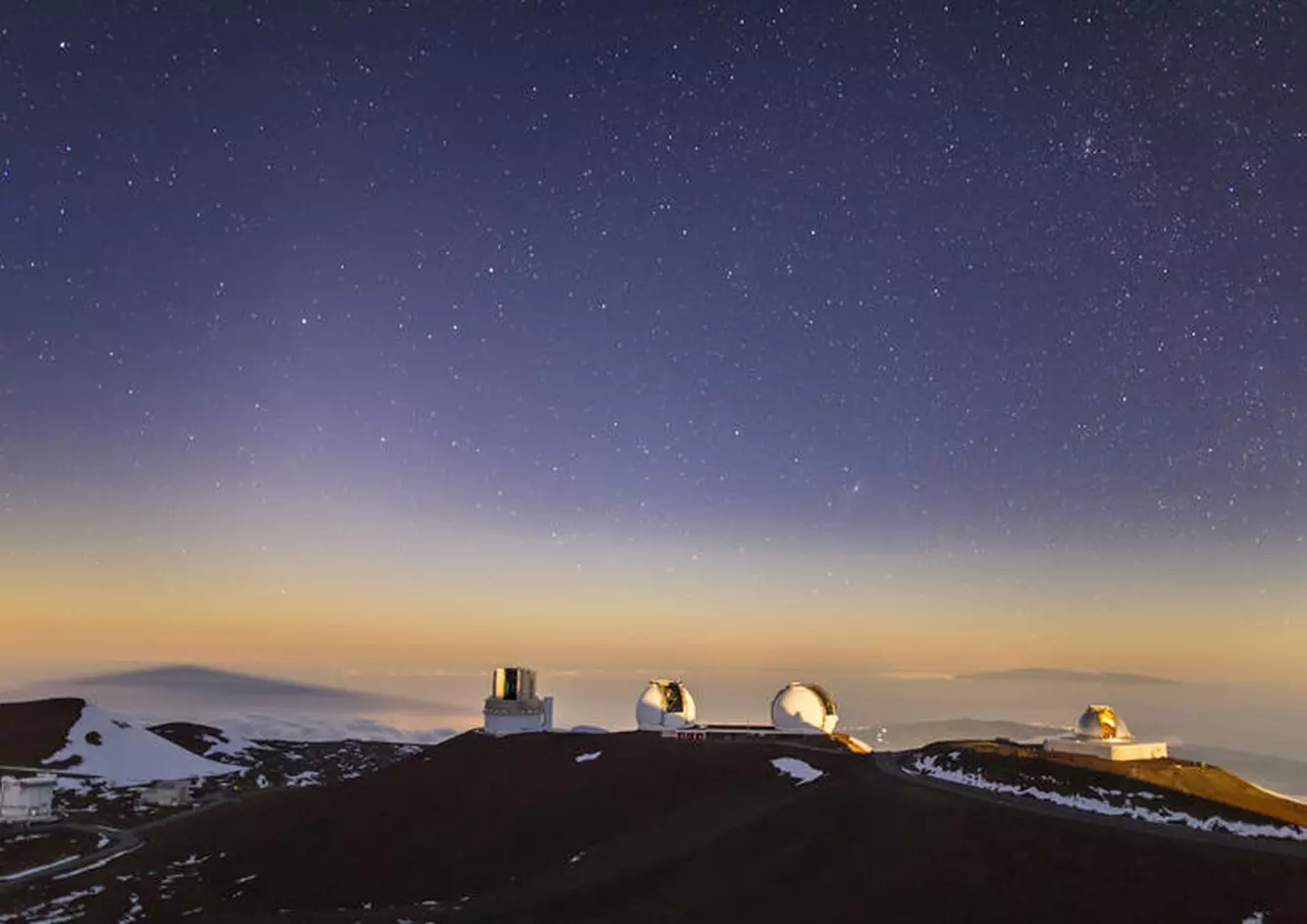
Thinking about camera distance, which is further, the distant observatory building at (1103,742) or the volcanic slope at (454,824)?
the distant observatory building at (1103,742)

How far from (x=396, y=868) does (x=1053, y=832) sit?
29.5m

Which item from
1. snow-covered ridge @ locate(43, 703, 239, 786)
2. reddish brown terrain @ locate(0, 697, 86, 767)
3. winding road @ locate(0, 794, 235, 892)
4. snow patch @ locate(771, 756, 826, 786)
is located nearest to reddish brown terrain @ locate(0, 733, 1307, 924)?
snow patch @ locate(771, 756, 826, 786)

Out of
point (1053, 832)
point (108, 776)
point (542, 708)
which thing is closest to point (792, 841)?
point (1053, 832)


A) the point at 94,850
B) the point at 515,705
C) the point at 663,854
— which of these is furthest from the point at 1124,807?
the point at 94,850

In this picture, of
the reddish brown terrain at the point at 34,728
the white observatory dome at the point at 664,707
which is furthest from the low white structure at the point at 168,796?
the white observatory dome at the point at 664,707

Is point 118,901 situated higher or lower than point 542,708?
lower

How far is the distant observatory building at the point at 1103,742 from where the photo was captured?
166 feet

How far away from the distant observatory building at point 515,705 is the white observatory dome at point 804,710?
58.5 ft

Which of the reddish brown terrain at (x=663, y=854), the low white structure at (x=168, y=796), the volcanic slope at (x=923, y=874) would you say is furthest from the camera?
the low white structure at (x=168, y=796)

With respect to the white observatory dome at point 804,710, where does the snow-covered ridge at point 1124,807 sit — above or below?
below

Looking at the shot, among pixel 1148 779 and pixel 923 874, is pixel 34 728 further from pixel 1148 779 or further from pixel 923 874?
pixel 1148 779

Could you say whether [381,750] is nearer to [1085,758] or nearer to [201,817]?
[201,817]

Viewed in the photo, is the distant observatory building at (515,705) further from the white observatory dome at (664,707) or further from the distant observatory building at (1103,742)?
the distant observatory building at (1103,742)

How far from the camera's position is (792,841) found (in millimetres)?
37906
